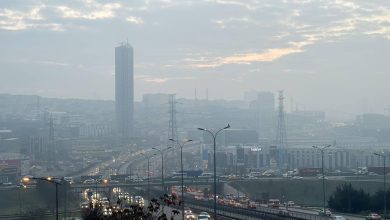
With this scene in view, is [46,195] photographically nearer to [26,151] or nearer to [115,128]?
[26,151]

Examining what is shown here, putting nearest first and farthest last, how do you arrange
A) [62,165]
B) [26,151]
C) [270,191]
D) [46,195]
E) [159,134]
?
[46,195] < [270,191] < [62,165] < [26,151] < [159,134]

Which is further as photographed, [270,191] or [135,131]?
[135,131]

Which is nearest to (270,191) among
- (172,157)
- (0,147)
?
(172,157)

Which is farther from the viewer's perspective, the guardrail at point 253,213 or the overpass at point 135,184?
the overpass at point 135,184

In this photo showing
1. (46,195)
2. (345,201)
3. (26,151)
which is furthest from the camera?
(26,151)

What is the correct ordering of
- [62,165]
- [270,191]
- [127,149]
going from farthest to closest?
[127,149], [62,165], [270,191]

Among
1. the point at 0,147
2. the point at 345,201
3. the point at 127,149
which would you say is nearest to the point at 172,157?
the point at 127,149

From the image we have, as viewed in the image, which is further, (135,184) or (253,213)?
(135,184)

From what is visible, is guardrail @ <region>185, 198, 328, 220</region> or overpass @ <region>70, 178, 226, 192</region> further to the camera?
overpass @ <region>70, 178, 226, 192</region>

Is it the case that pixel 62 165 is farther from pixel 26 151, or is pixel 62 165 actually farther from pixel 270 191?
pixel 270 191
